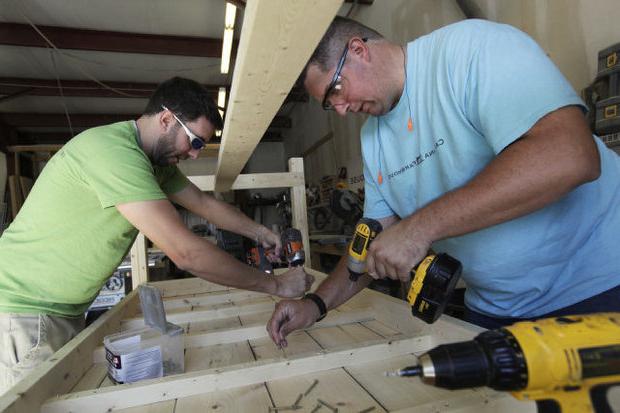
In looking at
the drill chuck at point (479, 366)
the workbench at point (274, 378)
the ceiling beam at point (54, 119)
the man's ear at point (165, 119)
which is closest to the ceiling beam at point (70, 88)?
the ceiling beam at point (54, 119)

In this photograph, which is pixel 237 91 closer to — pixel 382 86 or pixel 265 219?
pixel 382 86

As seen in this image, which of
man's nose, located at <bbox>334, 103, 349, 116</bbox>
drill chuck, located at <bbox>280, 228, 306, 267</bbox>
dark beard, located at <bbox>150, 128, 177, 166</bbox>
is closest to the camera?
man's nose, located at <bbox>334, 103, 349, 116</bbox>

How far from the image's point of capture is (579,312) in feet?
3.75

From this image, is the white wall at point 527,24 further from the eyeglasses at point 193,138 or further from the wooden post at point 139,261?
the wooden post at point 139,261

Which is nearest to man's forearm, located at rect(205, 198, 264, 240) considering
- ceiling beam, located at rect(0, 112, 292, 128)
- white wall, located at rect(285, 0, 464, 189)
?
white wall, located at rect(285, 0, 464, 189)

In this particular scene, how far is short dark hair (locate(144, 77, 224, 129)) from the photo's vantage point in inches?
72.4

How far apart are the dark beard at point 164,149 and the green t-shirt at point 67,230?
10.2 inches

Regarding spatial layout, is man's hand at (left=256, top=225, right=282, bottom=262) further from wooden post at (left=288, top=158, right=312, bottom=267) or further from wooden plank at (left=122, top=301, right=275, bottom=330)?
wooden post at (left=288, top=158, right=312, bottom=267)

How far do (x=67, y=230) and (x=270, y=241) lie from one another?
1187mm

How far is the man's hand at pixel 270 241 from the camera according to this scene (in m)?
2.46

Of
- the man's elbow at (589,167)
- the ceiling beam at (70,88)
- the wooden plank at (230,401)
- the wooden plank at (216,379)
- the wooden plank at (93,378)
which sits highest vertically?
the ceiling beam at (70,88)

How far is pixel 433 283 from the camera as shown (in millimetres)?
945

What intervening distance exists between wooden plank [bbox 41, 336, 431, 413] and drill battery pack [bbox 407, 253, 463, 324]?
283mm

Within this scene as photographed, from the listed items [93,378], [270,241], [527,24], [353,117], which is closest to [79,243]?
[93,378]
